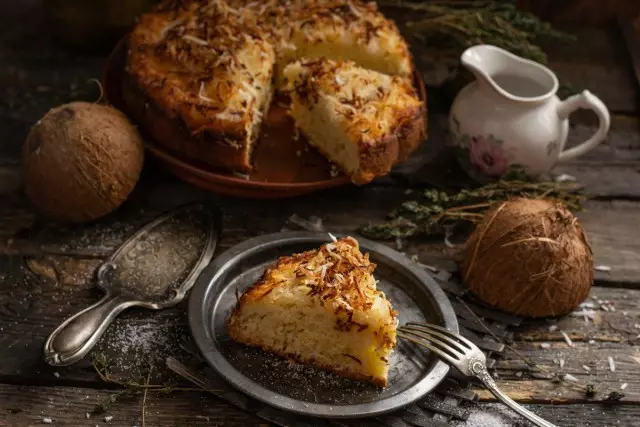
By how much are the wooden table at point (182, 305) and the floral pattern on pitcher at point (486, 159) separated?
0.14 metres

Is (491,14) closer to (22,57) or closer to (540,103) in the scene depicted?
(540,103)

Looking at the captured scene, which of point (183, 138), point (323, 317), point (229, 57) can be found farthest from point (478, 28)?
point (323, 317)

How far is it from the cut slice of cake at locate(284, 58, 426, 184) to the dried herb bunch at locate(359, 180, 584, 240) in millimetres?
142

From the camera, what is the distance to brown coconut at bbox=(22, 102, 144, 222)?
2275 mm

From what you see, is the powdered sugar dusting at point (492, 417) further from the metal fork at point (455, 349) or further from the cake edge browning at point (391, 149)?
the cake edge browning at point (391, 149)

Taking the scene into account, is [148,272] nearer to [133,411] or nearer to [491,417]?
[133,411]

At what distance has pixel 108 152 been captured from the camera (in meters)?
2.31

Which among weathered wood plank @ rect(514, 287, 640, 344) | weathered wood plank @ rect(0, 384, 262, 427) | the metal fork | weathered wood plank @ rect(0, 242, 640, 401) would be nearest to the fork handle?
the metal fork

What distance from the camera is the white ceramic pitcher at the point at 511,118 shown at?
8.27 feet

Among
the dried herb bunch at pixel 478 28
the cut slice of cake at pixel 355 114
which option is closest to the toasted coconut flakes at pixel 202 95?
the cut slice of cake at pixel 355 114

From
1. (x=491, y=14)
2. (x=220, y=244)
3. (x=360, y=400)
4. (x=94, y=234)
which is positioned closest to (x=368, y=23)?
(x=491, y=14)

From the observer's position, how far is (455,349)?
202cm

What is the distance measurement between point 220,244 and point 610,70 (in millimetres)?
1784

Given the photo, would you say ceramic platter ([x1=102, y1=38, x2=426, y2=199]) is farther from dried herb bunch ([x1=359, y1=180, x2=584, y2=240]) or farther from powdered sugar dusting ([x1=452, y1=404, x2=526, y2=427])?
powdered sugar dusting ([x1=452, y1=404, x2=526, y2=427])
